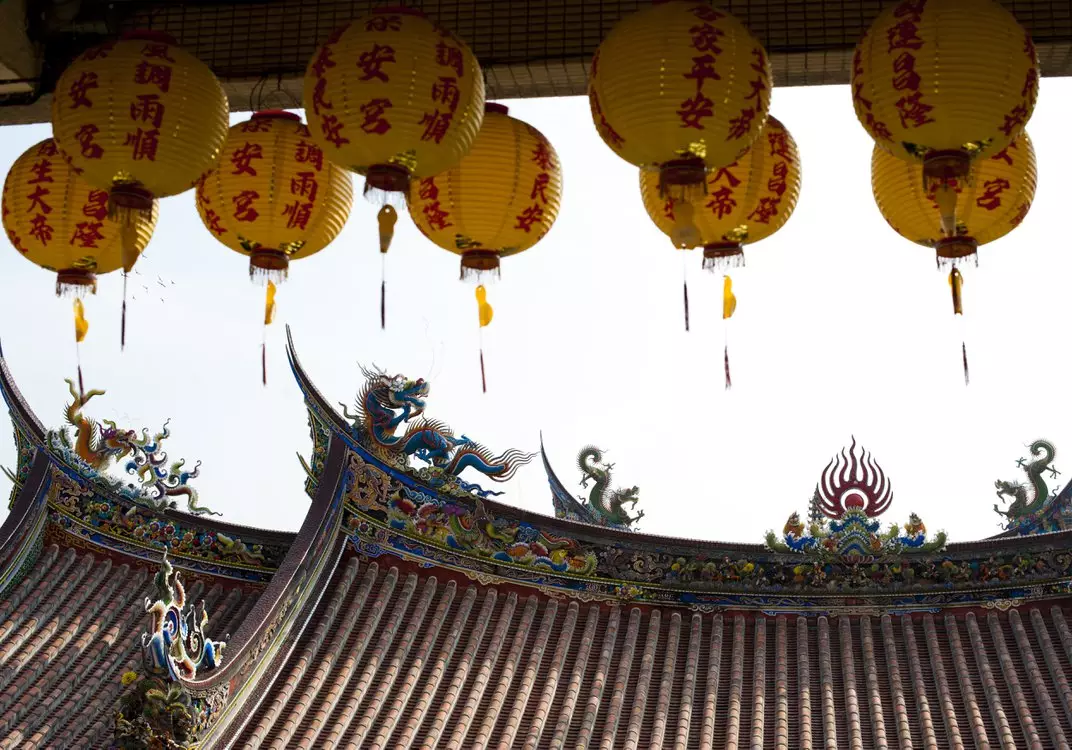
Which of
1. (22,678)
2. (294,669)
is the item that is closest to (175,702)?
(294,669)

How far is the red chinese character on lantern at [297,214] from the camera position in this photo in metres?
5.19

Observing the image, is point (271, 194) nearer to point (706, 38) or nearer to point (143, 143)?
point (143, 143)

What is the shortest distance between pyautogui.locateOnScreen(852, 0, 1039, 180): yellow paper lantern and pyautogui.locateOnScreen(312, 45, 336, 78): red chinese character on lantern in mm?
1414

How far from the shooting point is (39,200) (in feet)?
17.6

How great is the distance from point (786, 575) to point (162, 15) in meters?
5.20

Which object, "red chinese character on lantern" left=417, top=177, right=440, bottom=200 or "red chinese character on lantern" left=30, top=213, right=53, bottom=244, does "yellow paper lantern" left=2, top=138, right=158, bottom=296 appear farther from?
"red chinese character on lantern" left=417, top=177, right=440, bottom=200

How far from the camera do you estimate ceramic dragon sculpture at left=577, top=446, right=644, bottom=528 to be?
10.5m

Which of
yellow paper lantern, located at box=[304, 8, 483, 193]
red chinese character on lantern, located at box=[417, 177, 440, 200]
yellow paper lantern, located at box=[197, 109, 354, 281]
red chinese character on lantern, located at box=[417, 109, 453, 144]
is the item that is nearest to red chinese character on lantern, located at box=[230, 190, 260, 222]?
yellow paper lantern, located at box=[197, 109, 354, 281]

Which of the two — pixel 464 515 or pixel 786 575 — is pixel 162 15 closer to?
pixel 464 515

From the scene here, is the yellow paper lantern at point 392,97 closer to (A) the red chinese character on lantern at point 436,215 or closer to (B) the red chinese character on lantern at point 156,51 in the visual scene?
(B) the red chinese character on lantern at point 156,51

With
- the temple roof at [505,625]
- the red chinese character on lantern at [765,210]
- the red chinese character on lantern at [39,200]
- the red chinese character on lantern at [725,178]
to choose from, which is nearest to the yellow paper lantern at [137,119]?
the red chinese character on lantern at [39,200]

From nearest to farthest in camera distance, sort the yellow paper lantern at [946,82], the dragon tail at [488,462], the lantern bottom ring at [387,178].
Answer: the yellow paper lantern at [946,82], the lantern bottom ring at [387,178], the dragon tail at [488,462]

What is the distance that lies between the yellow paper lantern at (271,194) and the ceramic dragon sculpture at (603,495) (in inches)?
213

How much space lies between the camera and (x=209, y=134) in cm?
462
